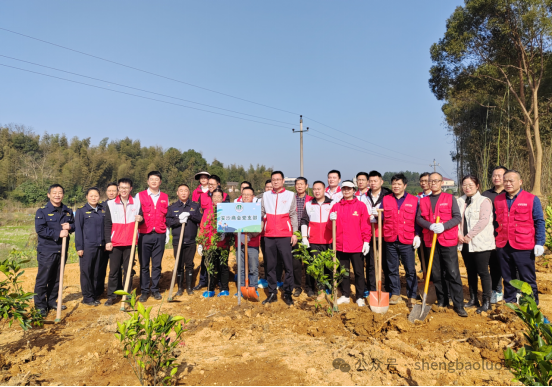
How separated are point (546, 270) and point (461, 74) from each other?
11.2m

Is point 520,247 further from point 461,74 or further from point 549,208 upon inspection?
point 461,74

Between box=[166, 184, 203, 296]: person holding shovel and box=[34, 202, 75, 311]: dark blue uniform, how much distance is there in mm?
1592

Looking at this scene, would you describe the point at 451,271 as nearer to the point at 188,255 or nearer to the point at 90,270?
the point at 188,255

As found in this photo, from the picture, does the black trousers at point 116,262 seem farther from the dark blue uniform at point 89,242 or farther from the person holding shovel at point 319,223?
the person holding shovel at point 319,223

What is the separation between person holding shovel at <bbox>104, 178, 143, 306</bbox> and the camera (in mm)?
5391

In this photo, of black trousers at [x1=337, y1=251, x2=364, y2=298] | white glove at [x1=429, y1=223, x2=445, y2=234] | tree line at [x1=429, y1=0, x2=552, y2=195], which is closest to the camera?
white glove at [x1=429, y1=223, x2=445, y2=234]

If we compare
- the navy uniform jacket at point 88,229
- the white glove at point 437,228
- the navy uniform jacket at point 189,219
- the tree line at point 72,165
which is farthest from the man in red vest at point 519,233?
the tree line at point 72,165

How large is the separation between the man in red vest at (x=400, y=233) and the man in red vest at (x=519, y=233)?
1.11 metres

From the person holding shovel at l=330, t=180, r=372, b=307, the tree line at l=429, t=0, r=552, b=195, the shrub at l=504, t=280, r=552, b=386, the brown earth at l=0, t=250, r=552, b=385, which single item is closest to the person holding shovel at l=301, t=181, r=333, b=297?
the person holding shovel at l=330, t=180, r=372, b=307

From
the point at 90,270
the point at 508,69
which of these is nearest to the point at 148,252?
the point at 90,270

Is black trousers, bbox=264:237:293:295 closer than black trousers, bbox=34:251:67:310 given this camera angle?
No

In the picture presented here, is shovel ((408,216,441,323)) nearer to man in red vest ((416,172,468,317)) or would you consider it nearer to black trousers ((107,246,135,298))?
man in red vest ((416,172,468,317))

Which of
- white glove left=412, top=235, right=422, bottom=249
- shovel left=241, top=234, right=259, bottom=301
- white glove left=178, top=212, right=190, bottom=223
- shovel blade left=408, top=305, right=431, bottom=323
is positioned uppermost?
white glove left=178, top=212, right=190, bottom=223

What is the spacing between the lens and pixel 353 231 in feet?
16.7
